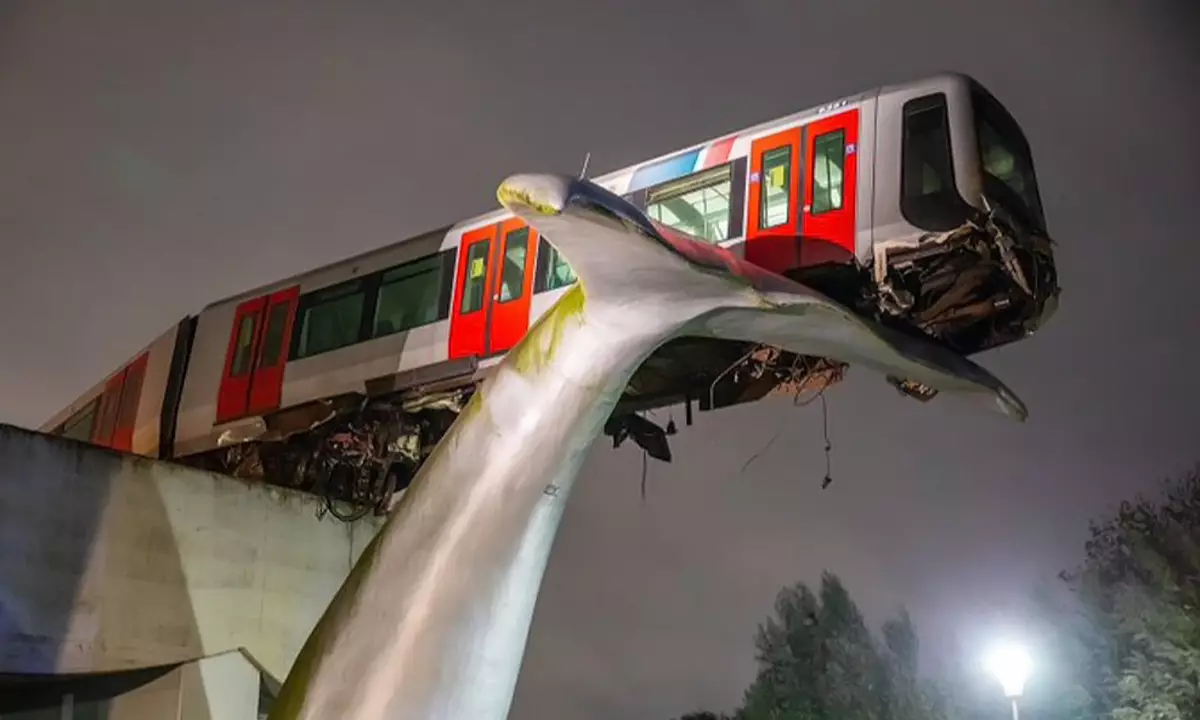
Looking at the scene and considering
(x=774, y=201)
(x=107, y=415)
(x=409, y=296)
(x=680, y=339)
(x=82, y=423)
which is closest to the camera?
(x=680, y=339)

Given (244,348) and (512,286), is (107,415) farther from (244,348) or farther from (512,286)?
(512,286)

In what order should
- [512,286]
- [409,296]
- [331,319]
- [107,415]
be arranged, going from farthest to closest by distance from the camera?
[107,415] → [331,319] → [409,296] → [512,286]

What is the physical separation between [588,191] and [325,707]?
8.42ft

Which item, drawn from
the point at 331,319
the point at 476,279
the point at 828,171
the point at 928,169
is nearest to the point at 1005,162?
the point at 928,169

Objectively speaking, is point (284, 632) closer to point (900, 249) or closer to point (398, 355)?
point (398, 355)

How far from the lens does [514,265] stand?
10414mm

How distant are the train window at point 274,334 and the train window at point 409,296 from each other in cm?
153

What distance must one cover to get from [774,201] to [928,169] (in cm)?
115

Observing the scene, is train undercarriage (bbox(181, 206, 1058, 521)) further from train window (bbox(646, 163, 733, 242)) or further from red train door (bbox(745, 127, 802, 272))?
train window (bbox(646, 163, 733, 242))

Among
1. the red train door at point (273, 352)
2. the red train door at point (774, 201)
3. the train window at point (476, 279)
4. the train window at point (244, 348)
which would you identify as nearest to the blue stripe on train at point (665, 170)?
the red train door at point (774, 201)

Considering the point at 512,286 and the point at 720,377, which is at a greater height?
the point at 512,286

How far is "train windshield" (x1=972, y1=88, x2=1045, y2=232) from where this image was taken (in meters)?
8.41

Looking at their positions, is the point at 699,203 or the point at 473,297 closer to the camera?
the point at 699,203

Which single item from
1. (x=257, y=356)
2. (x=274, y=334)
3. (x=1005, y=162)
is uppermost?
(x=1005, y=162)
